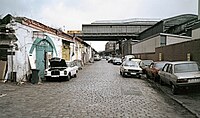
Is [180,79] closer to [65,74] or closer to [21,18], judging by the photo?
[65,74]

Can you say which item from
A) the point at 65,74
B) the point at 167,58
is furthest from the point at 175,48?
the point at 65,74

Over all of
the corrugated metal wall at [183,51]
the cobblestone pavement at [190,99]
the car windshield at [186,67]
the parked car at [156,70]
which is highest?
the corrugated metal wall at [183,51]

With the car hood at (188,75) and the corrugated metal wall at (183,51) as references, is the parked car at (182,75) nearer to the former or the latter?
the car hood at (188,75)

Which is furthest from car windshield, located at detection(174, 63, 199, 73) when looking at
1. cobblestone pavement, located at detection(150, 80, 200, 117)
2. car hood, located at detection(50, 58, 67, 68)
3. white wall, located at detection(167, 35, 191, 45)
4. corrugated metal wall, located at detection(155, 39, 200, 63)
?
white wall, located at detection(167, 35, 191, 45)

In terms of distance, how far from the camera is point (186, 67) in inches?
568

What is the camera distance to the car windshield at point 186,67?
14.2m

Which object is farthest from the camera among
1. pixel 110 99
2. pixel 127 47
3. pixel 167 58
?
pixel 127 47

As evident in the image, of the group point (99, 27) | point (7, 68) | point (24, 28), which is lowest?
point (7, 68)

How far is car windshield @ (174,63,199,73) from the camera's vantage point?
14.2 meters

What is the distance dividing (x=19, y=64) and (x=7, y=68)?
0.82 meters

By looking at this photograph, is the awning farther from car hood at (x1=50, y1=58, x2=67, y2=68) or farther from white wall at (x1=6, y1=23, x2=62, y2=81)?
car hood at (x1=50, y1=58, x2=67, y2=68)

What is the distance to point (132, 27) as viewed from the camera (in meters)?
80.8

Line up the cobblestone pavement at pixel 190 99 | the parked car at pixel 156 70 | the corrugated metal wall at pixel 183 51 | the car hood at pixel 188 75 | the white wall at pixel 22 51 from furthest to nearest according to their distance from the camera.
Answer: the parked car at pixel 156 70 → the white wall at pixel 22 51 → the corrugated metal wall at pixel 183 51 → the car hood at pixel 188 75 → the cobblestone pavement at pixel 190 99

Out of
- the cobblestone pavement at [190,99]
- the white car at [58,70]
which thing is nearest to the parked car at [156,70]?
the cobblestone pavement at [190,99]
